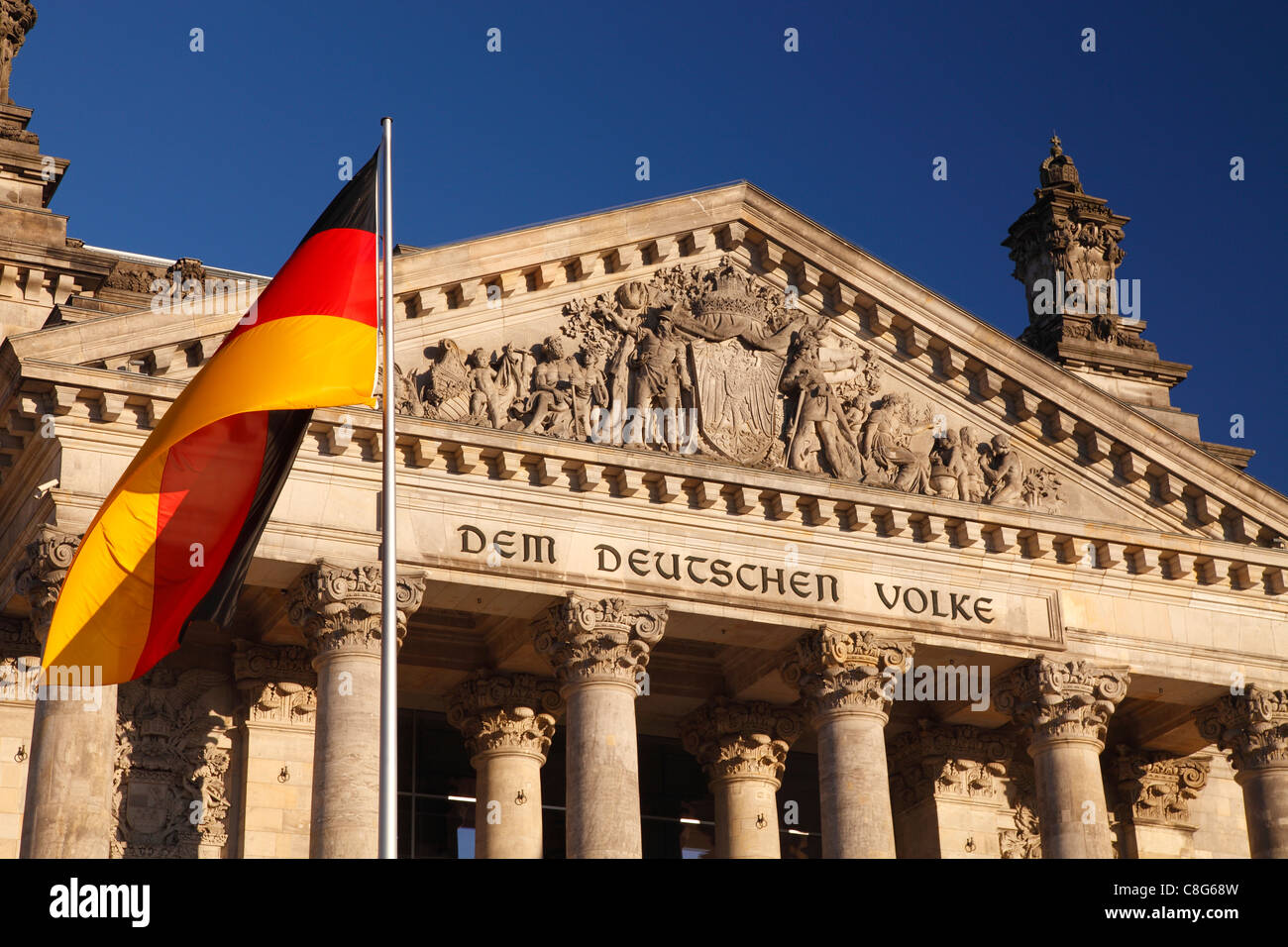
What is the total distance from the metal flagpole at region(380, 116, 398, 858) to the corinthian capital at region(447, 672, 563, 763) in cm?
1285

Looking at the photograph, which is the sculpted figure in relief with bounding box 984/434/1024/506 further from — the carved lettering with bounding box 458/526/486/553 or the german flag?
the german flag

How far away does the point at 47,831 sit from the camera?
1018 inches

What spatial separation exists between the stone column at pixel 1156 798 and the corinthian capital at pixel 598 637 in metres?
11.5

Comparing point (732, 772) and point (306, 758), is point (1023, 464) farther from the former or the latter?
point (306, 758)

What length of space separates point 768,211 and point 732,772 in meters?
9.65

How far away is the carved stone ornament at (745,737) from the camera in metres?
34.7

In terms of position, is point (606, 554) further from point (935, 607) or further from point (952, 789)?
point (952, 789)

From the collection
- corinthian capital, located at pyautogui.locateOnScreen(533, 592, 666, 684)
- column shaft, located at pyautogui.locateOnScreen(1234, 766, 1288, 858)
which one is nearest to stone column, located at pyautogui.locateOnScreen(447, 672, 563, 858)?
corinthian capital, located at pyautogui.locateOnScreen(533, 592, 666, 684)

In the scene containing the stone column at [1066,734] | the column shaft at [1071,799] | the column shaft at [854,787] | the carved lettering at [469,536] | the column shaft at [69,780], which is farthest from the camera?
the stone column at [1066,734]

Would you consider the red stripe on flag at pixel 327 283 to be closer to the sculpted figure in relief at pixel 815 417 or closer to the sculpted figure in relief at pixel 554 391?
the sculpted figure in relief at pixel 554 391

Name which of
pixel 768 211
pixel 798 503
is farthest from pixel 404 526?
pixel 768 211

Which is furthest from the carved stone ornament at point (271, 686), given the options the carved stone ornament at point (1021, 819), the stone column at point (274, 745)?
the carved stone ornament at point (1021, 819)

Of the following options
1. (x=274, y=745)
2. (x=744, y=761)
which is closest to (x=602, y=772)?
(x=274, y=745)

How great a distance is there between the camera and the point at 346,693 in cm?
2809
